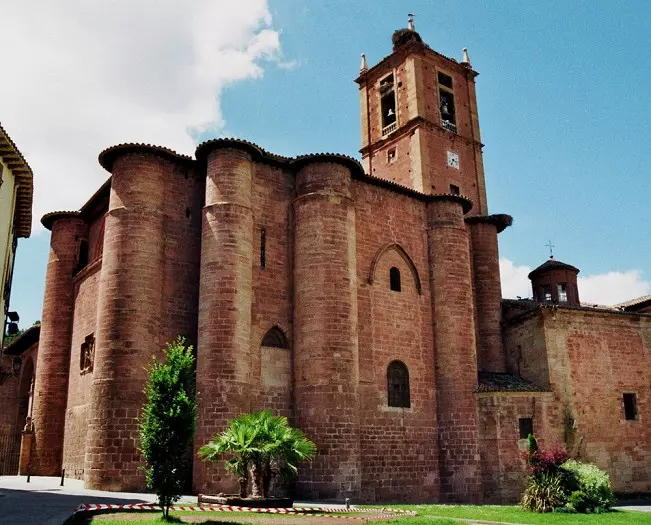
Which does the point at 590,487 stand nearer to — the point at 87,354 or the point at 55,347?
the point at 87,354

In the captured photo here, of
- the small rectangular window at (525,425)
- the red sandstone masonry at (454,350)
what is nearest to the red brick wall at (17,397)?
the red sandstone masonry at (454,350)

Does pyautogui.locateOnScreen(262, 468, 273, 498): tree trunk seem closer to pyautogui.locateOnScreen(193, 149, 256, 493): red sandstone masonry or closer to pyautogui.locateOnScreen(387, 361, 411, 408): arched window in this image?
pyautogui.locateOnScreen(193, 149, 256, 493): red sandstone masonry

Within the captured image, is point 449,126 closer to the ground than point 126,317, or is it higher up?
higher up

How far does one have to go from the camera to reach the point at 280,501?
561 inches

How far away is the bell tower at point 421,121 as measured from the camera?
2888 cm

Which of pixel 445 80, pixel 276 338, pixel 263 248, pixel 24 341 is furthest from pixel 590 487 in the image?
pixel 24 341

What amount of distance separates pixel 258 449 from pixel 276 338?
18.7 ft

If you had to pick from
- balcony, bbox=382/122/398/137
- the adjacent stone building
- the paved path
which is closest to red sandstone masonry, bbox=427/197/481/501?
the adjacent stone building

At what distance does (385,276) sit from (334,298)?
319 cm

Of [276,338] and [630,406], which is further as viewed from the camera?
[630,406]

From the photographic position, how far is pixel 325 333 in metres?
19.2

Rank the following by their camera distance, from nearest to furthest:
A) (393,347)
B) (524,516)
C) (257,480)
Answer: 1. (257,480)
2. (524,516)
3. (393,347)

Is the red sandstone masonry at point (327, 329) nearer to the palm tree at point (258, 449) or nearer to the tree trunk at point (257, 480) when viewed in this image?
the palm tree at point (258, 449)

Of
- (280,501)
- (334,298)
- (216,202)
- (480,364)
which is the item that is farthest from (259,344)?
(480,364)
